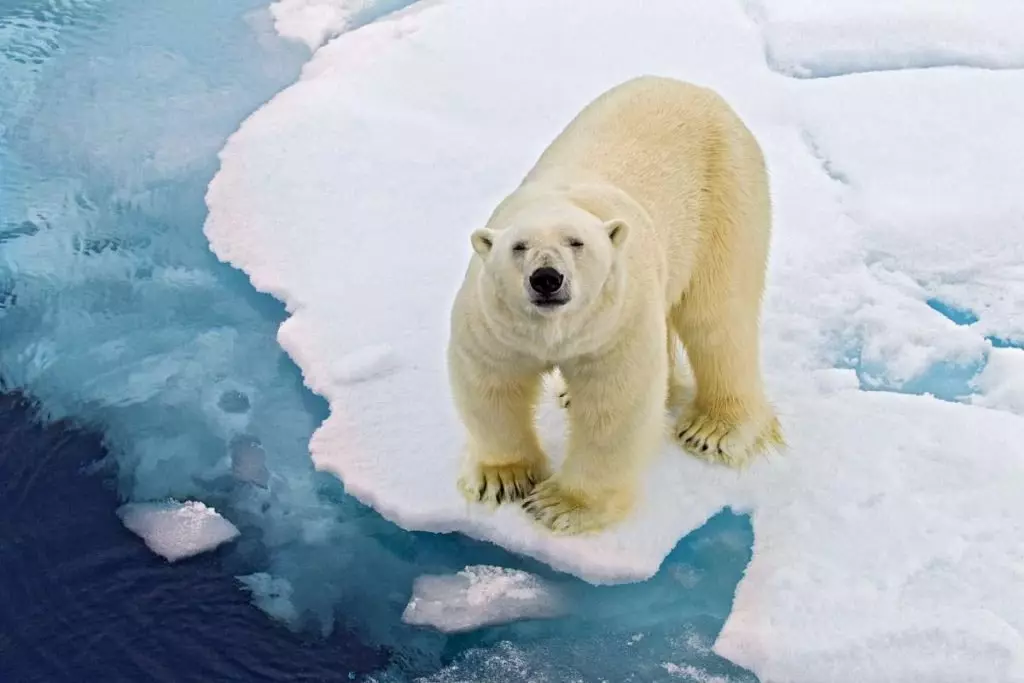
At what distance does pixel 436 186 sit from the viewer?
4496 millimetres

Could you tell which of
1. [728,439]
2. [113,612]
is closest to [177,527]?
[113,612]

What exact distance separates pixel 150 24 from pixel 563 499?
13.9 ft

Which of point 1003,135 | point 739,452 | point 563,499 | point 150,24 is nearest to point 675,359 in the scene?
point 739,452

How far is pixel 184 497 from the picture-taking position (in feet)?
10.1

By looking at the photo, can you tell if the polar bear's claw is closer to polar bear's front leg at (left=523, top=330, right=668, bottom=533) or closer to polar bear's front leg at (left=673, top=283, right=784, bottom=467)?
polar bear's front leg at (left=673, top=283, right=784, bottom=467)

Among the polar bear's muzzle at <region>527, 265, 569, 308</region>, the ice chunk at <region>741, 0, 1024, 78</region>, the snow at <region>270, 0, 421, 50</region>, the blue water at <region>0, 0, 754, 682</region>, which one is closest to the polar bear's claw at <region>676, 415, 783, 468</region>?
the blue water at <region>0, 0, 754, 682</region>

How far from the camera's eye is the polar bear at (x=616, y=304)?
240 centimetres

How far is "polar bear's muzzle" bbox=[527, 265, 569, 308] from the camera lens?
2.23 meters

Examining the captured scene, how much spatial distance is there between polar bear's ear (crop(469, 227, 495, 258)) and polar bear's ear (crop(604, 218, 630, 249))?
260 millimetres

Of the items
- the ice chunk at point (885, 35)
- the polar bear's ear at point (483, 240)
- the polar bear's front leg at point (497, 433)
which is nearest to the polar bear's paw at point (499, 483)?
the polar bear's front leg at point (497, 433)

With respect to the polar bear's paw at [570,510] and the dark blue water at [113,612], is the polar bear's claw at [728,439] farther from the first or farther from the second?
the dark blue water at [113,612]

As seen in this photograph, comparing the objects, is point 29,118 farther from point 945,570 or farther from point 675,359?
point 945,570

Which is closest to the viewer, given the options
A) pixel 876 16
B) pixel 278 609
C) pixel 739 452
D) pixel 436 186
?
pixel 278 609

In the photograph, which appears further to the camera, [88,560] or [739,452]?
[739,452]
